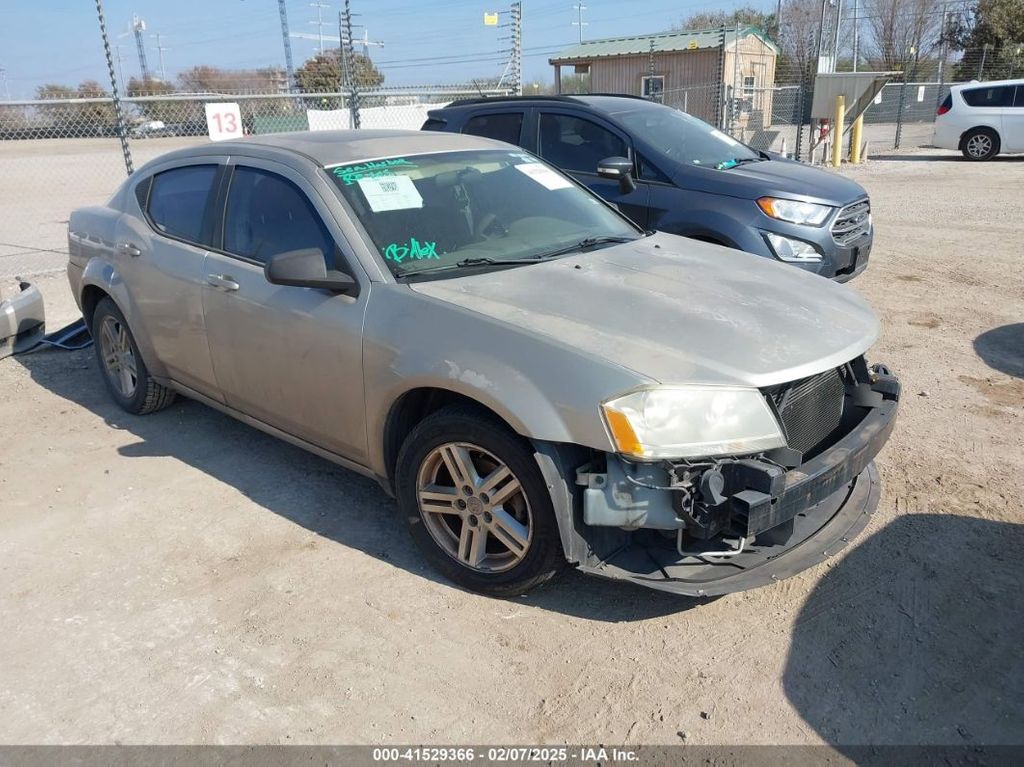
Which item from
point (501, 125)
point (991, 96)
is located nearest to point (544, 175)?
point (501, 125)

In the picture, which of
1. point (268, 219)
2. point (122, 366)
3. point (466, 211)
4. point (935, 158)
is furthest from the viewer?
point (935, 158)

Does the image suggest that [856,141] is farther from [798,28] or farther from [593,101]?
[798,28]

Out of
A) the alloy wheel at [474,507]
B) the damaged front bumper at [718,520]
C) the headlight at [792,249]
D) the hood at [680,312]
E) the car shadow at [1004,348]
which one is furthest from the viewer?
Result: the headlight at [792,249]

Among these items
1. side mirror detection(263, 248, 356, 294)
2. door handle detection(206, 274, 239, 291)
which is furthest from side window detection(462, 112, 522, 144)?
side mirror detection(263, 248, 356, 294)

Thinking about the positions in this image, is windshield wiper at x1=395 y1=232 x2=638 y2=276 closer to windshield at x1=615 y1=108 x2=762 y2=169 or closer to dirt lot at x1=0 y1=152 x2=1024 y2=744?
dirt lot at x1=0 y1=152 x2=1024 y2=744

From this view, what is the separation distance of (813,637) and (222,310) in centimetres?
308

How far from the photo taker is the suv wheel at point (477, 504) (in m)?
3.01

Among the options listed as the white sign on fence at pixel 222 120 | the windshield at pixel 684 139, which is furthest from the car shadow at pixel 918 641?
the white sign on fence at pixel 222 120

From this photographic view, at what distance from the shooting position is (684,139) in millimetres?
7211

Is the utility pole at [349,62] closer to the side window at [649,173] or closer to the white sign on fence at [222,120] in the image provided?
the white sign on fence at [222,120]

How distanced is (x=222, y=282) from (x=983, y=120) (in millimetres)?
19901

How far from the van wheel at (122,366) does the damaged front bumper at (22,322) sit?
158 centimetres

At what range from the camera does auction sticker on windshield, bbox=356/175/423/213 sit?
3.71 metres

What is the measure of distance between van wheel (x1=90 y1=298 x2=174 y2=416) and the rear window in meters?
19.8
